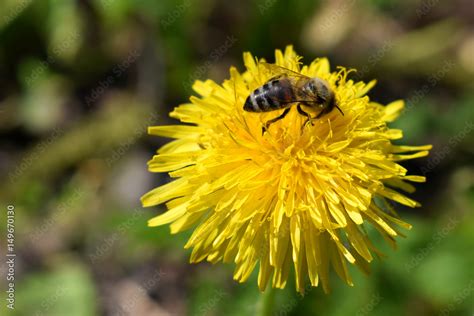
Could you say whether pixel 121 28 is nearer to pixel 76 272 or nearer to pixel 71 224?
pixel 71 224

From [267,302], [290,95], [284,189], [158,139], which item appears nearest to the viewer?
[284,189]

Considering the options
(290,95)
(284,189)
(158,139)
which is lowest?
(284,189)

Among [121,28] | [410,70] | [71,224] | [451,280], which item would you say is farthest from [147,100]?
[451,280]

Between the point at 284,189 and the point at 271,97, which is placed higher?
the point at 271,97

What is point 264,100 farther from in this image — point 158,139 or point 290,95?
point 158,139

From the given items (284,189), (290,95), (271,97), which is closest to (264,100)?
(271,97)

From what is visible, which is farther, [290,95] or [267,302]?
[267,302]

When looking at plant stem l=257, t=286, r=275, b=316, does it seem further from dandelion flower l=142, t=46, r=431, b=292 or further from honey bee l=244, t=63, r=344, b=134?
honey bee l=244, t=63, r=344, b=134

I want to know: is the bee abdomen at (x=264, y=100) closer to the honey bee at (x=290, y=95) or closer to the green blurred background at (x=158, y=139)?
the honey bee at (x=290, y=95)

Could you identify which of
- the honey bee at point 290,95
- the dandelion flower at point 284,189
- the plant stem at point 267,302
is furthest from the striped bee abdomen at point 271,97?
the plant stem at point 267,302
